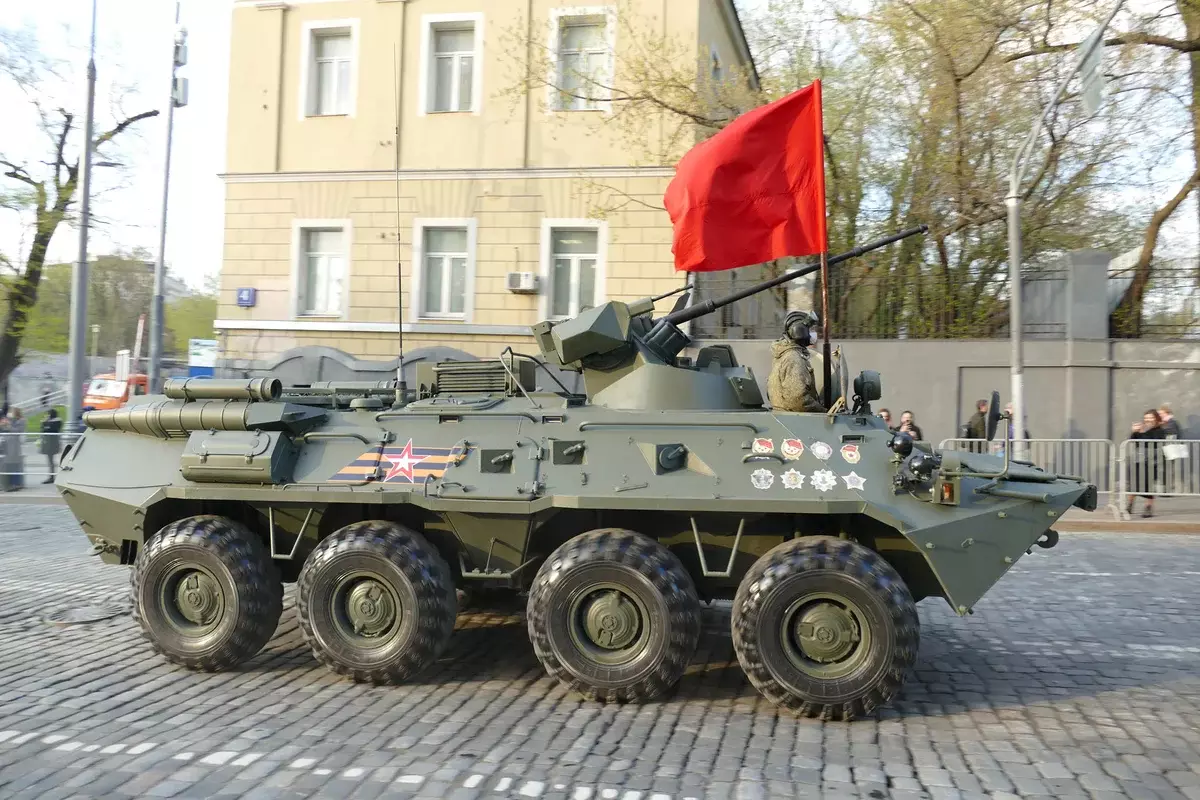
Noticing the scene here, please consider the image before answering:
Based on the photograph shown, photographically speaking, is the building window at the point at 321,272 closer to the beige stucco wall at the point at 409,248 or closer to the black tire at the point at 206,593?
the beige stucco wall at the point at 409,248

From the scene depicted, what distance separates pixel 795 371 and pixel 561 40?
45.6 ft

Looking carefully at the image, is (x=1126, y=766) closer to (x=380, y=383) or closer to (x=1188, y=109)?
(x=380, y=383)

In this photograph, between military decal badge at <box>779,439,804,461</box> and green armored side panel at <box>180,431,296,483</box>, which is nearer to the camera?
military decal badge at <box>779,439,804,461</box>

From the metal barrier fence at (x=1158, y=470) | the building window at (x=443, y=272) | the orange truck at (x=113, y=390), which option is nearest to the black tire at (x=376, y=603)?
the metal barrier fence at (x=1158, y=470)

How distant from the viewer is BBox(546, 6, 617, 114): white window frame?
689 inches

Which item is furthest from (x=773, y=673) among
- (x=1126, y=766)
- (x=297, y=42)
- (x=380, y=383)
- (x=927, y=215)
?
(x=297, y=42)

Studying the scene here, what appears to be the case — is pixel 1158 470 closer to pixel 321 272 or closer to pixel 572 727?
pixel 572 727

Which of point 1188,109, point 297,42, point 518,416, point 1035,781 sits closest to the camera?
point 1035,781

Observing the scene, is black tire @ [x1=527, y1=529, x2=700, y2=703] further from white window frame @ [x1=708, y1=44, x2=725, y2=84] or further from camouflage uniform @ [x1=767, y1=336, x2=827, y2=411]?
white window frame @ [x1=708, y1=44, x2=725, y2=84]

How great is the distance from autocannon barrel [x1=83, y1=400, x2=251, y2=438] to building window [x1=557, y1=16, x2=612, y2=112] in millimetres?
12360

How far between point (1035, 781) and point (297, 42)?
1882cm

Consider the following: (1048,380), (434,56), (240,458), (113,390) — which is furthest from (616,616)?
(113,390)

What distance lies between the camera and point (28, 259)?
73.3 feet

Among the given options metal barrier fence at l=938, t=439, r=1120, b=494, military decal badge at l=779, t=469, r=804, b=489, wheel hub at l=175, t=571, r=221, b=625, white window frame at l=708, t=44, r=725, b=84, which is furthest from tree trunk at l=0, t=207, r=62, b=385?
military decal badge at l=779, t=469, r=804, b=489
